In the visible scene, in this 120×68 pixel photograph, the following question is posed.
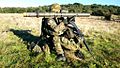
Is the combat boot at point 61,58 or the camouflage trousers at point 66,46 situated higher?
the camouflage trousers at point 66,46

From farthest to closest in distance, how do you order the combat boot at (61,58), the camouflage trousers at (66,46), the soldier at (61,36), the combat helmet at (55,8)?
the combat helmet at (55,8) → the camouflage trousers at (66,46) → the soldier at (61,36) → the combat boot at (61,58)

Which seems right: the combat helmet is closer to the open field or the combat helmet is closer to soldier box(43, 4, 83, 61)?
soldier box(43, 4, 83, 61)

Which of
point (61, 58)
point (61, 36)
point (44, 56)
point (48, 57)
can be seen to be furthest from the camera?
point (61, 36)

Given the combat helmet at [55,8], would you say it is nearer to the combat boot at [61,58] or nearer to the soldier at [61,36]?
the soldier at [61,36]

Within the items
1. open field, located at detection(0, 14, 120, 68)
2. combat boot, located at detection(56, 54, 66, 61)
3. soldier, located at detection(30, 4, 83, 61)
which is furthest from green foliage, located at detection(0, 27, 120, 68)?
soldier, located at detection(30, 4, 83, 61)

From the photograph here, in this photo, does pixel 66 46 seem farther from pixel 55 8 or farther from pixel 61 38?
pixel 55 8

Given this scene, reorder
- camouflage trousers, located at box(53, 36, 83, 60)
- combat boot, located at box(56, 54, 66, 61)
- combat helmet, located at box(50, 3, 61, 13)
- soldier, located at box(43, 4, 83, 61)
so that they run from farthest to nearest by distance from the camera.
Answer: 1. combat helmet, located at box(50, 3, 61, 13)
2. camouflage trousers, located at box(53, 36, 83, 60)
3. soldier, located at box(43, 4, 83, 61)
4. combat boot, located at box(56, 54, 66, 61)

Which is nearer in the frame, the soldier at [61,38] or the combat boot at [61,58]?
the combat boot at [61,58]

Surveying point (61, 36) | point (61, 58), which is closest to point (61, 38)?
point (61, 36)

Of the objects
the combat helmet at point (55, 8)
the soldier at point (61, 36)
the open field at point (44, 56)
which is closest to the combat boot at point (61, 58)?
the soldier at point (61, 36)

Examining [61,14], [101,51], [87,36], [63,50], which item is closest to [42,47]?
[63,50]

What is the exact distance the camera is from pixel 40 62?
11.0 meters

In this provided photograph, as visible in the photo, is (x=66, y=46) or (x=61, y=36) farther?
(x=61, y=36)

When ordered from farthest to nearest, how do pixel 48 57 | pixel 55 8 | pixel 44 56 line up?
pixel 55 8, pixel 44 56, pixel 48 57
